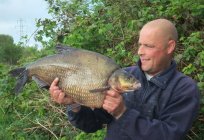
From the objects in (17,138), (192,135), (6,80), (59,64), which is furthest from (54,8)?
(59,64)

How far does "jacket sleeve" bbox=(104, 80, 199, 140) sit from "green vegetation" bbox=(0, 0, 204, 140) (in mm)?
1369

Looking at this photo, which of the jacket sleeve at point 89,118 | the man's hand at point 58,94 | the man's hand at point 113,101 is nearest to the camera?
the man's hand at point 113,101

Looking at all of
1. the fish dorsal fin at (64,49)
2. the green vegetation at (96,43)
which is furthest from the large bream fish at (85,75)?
the green vegetation at (96,43)

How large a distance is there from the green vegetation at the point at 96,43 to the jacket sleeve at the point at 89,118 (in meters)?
1.38

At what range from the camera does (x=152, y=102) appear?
3.87 meters

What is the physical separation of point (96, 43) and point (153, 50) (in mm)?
3699

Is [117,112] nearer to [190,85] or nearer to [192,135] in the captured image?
[190,85]

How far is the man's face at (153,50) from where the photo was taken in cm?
386

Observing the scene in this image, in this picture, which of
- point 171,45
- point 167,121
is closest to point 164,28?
point 171,45

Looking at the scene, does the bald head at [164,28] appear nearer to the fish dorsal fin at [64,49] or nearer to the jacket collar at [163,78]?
the jacket collar at [163,78]

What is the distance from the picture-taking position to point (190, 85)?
3811mm

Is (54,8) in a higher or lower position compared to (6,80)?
higher

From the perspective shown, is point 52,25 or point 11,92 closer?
point 11,92

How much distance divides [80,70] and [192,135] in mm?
2009
